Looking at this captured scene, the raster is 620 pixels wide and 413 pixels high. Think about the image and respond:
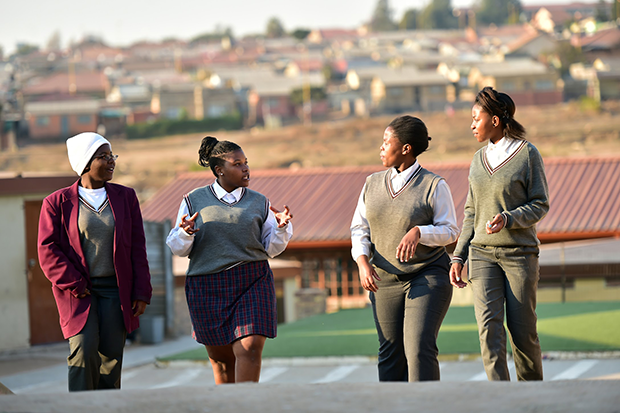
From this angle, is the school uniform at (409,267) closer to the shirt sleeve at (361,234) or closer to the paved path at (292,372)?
the shirt sleeve at (361,234)

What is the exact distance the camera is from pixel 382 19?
188000mm

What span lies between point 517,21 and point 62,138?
11925 centimetres

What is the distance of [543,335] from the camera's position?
948 cm

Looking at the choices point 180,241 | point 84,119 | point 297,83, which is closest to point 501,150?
point 180,241

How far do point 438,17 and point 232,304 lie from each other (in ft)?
600

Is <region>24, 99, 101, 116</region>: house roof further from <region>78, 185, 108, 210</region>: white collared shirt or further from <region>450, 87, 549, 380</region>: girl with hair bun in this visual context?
<region>450, 87, 549, 380</region>: girl with hair bun

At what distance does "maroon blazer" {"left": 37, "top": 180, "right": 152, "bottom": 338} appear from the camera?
493cm

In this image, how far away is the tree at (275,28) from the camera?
6865 inches

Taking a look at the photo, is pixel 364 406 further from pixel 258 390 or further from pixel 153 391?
pixel 153 391

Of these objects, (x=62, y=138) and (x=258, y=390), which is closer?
(x=258, y=390)

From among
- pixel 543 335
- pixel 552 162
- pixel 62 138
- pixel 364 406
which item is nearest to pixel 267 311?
pixel 364 406

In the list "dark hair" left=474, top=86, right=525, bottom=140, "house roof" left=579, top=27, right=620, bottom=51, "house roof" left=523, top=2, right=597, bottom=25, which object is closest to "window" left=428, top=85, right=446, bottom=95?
"house roof" left=579, top=27, right=620, bottom=51

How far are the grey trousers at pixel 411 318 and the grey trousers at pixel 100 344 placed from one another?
1.57 meters

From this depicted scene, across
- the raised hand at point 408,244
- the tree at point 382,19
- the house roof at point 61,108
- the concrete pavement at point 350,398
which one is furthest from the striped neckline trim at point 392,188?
the tree at point 382,19
